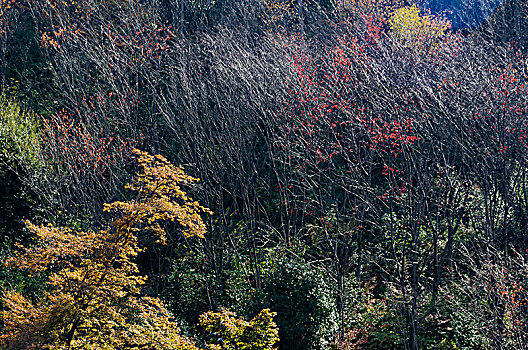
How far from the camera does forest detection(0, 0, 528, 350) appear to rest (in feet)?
21.6

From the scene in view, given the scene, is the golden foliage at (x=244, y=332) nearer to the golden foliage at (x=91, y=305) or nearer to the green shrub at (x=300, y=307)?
the golden foliage at (x=91, y=305)

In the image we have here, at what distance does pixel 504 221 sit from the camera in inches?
328

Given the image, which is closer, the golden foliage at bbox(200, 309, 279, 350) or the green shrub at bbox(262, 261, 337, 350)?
the golden foliage at bbox(200, 309, 279, 350)

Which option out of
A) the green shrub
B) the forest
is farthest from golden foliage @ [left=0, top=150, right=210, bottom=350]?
the green shrub

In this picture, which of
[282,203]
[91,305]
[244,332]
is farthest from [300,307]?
[91,305]

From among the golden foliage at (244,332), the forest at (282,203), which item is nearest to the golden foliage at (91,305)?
the forest at (282,203)

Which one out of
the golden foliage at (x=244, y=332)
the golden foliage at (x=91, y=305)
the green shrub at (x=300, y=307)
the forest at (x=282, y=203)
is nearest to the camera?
the golden foliage at (x=91, y=305)

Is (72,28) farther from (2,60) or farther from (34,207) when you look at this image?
(34,207)

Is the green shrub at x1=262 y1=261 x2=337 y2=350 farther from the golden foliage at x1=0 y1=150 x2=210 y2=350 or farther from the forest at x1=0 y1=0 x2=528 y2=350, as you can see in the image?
the golden foliage at x1=0 y1=150 x2=210 y2=350

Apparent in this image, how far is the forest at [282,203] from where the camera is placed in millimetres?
6582

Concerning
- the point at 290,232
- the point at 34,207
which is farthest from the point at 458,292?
the point at 34,207

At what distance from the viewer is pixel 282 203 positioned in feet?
37.3

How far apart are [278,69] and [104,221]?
502 cm

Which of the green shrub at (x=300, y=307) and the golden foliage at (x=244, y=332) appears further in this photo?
the green shrub at (x=300, y=307)
